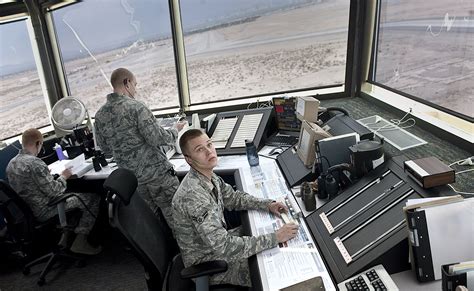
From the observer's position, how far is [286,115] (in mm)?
3004

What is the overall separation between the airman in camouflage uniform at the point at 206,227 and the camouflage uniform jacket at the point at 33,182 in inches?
64.3

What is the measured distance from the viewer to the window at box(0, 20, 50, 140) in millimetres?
3852

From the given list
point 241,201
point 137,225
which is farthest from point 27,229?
point 241,201

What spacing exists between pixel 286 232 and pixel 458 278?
74 centimetres

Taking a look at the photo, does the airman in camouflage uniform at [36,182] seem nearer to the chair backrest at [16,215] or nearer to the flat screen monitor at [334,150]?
the chair backrest at [16,215]

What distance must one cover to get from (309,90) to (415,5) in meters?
1.37

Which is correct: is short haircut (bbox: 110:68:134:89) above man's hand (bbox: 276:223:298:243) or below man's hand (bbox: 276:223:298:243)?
above

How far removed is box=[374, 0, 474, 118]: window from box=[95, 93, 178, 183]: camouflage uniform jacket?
1.92 metres

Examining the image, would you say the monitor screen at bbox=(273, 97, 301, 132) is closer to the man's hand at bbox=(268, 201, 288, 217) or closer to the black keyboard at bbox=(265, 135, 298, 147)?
the black keyboard at bbox=(265, 135, 298, 147)

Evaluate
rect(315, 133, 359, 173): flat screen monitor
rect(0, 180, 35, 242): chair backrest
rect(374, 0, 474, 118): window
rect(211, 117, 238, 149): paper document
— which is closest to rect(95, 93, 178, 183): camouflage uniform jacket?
rect(211, 117, 238, 149): paper document

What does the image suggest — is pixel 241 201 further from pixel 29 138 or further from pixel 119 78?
pixel 29 138

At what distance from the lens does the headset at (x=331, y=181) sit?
186 cm

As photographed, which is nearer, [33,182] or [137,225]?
[137,225]

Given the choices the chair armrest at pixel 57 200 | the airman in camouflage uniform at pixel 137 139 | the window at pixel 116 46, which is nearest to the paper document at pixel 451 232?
the airman in camouflage uniform at pixel 137 139
